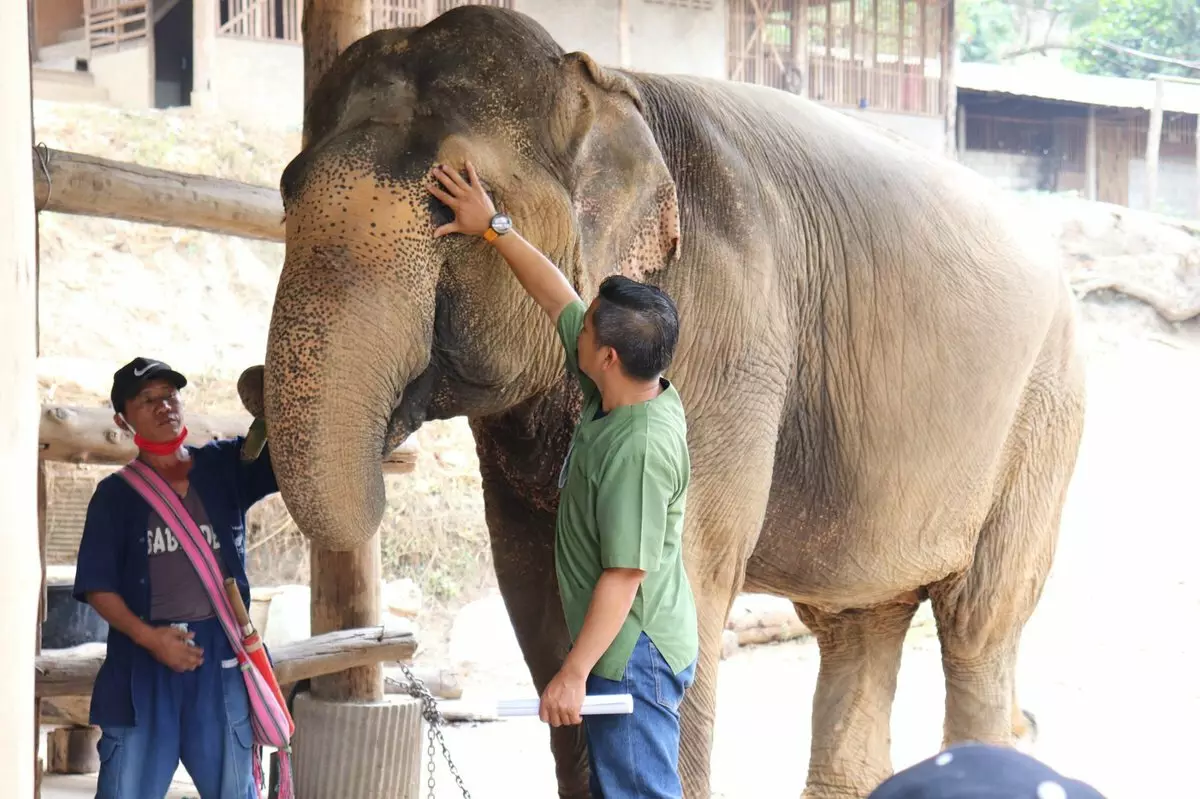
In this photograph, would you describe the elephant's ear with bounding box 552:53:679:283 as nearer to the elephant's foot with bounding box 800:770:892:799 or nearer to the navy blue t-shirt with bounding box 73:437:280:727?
the navy blue t-shirt with bounding box 73:437:280:727

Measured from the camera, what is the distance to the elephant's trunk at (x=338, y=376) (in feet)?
8.84

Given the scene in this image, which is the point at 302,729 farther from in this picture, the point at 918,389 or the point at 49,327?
the point at 49,327

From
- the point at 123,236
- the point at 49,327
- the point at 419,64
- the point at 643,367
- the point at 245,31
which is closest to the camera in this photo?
the point at 643,367


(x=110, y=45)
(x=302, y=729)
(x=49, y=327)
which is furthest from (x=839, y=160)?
(x=110, y=45)

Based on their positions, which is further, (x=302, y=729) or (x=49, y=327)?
(x=49, y=327)

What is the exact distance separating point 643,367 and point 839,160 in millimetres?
1552

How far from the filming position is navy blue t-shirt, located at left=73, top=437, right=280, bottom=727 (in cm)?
Answer: 356

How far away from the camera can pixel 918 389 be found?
4.18m

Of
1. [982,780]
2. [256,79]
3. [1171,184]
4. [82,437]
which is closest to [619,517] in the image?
[982,780]

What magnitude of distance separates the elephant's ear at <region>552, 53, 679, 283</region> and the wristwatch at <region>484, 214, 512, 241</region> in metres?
0.26

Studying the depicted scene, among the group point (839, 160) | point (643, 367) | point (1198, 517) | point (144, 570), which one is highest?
point (839, 160)

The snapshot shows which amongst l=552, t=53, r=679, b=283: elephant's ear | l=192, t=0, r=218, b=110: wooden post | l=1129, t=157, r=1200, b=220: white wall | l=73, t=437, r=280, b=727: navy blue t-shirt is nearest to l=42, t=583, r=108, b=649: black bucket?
l=73, t=437, r=280, b=727: navy blue t-shirt

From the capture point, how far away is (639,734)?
9.29ft

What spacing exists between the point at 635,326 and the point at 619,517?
1.09 feet
